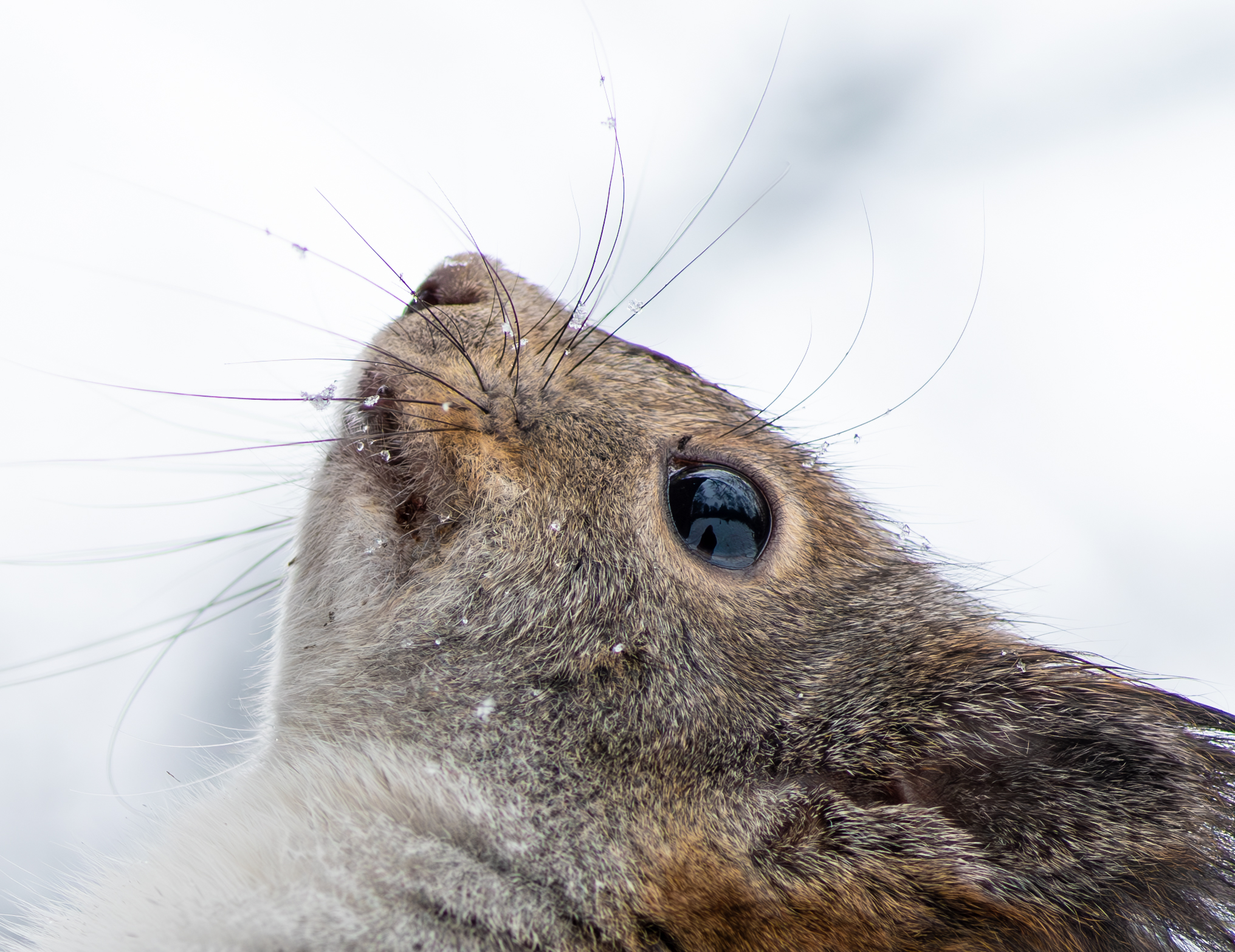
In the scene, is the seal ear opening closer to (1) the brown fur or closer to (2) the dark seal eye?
(1) the brown fur

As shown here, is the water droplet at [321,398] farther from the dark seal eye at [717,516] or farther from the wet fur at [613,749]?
the dark seal eye at [717,516]

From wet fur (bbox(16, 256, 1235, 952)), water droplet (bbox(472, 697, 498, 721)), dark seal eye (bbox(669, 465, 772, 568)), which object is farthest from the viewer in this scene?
dark seal eye (bbox(669, 465, 772, 568))

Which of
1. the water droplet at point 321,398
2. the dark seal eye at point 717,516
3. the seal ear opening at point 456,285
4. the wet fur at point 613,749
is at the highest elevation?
the seal ear opening at point 456,285

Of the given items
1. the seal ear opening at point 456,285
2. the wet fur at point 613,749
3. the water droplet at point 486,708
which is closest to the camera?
the wet fur at point 613,749

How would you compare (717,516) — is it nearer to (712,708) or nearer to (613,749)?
(712,708)

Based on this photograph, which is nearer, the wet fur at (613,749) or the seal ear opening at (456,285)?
the wet fur at (613,749)

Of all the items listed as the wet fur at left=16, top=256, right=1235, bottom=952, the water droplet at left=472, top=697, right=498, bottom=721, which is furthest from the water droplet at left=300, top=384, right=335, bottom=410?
the water droplet at left=472, top=697, right=498, bottom=721

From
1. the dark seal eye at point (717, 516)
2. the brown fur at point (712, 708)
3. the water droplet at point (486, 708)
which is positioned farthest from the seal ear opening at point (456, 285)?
the water droplet at point (486, 708)

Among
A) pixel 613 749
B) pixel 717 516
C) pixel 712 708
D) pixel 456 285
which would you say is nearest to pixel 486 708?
pixel 613 749
